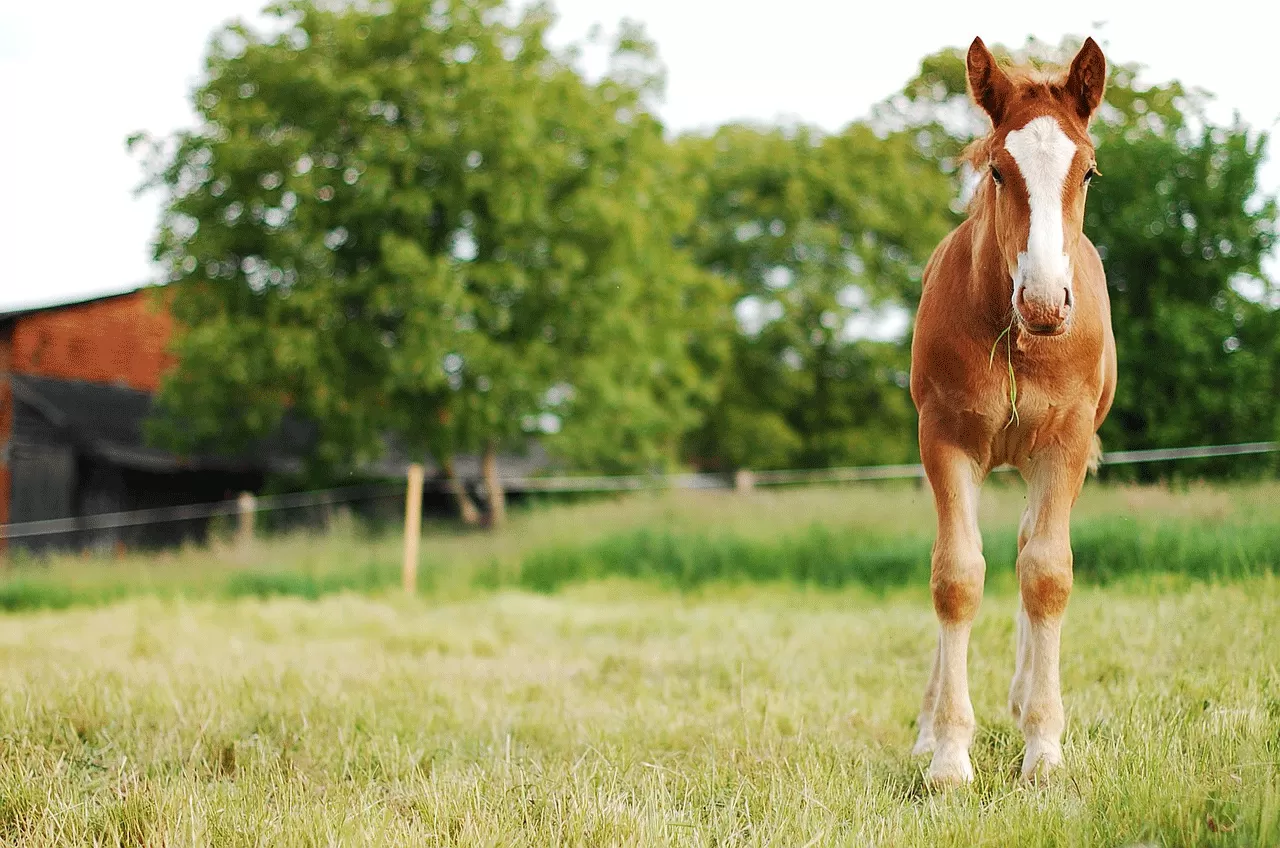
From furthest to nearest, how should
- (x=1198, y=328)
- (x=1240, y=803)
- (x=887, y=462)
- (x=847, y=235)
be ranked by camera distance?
(x=847, y=235), (x=887, y=462), (x=1198, y=328), (x=1240, y=803)

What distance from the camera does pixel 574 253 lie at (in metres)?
19.7

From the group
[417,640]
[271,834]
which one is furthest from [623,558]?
[271,834]

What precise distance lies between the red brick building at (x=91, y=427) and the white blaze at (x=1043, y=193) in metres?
20.9

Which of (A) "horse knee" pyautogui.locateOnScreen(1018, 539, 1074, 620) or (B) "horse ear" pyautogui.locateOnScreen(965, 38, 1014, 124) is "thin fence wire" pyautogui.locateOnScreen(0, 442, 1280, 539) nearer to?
(A) "horse knee" pyautogui.locateOnScreen(1018, 539, 1074, 620)

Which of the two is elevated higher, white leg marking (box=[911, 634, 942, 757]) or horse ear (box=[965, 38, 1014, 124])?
horse ear (box=[965, 38, 1014, 124])

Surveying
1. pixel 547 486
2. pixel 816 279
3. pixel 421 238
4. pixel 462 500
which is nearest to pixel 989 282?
pixel 547 486

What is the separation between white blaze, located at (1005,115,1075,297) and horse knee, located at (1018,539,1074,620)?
954mm

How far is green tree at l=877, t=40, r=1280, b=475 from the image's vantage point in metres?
7.79

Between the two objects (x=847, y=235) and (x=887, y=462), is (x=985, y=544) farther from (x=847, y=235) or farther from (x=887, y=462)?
(x=847, y=235)

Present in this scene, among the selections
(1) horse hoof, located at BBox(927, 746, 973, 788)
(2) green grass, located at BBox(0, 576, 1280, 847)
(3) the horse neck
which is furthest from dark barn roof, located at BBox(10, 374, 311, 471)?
(1) horse hoof, located at BBox(927, 746, 973, 788)

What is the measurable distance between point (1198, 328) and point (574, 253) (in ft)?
41.5

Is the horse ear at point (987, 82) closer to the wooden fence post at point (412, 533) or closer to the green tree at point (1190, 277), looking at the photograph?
the green tree at point (1190, 277)

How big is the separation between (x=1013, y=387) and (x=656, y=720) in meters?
1.93

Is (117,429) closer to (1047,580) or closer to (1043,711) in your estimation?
(1047,580)
